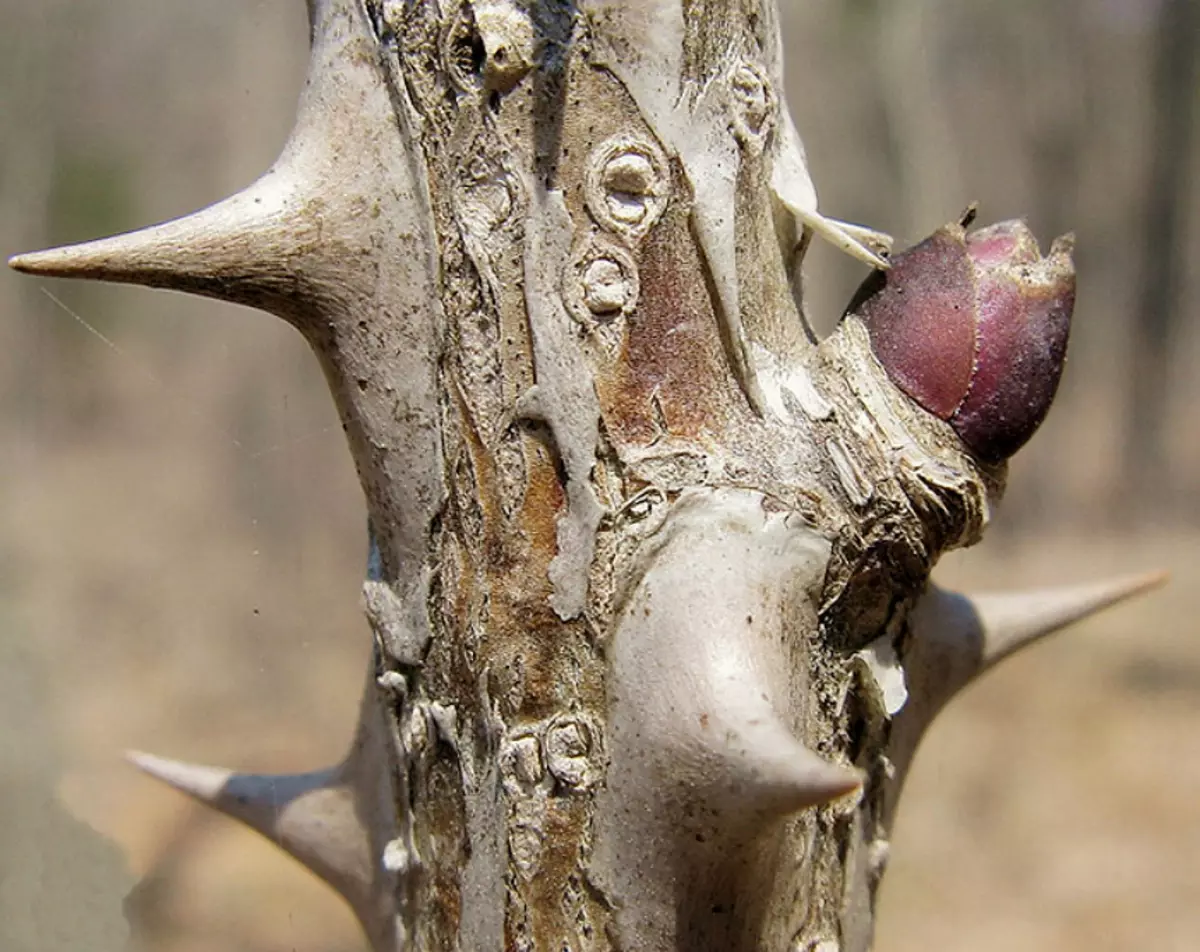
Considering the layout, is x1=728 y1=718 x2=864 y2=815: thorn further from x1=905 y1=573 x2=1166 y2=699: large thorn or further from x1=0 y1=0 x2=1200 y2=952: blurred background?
x1=0 y1=0 x2=1200 y2=952: blurred background

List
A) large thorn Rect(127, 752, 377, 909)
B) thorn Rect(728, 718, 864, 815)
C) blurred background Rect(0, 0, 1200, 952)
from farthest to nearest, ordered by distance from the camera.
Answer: blurred background Rect(0, 0, 1200, 952) < large thorn Rect(127, 752, 377, 909) < thorn Rect(728, 718, 864, 815)

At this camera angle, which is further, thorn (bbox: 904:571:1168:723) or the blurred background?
the blurred background

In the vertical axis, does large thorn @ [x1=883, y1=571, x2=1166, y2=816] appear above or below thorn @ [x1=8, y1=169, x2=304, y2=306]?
below

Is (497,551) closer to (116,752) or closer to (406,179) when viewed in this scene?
(406,179)

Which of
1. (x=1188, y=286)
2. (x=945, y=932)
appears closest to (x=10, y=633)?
(x=945, y=932)

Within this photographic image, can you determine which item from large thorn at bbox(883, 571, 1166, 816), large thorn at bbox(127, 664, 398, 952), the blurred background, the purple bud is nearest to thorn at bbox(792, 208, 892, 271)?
the purple bud

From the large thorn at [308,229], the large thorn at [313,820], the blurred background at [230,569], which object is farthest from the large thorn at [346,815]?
the blurred background at [230,569]

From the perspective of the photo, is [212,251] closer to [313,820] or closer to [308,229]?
[308,229]

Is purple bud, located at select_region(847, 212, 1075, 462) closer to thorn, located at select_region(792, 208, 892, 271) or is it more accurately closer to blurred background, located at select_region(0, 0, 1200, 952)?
thorn, located at select_region(792, 208, 892, 271)

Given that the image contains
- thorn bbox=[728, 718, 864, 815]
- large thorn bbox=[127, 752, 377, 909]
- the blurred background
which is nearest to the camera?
thorn bbox=[728, 718, 864, 815]
